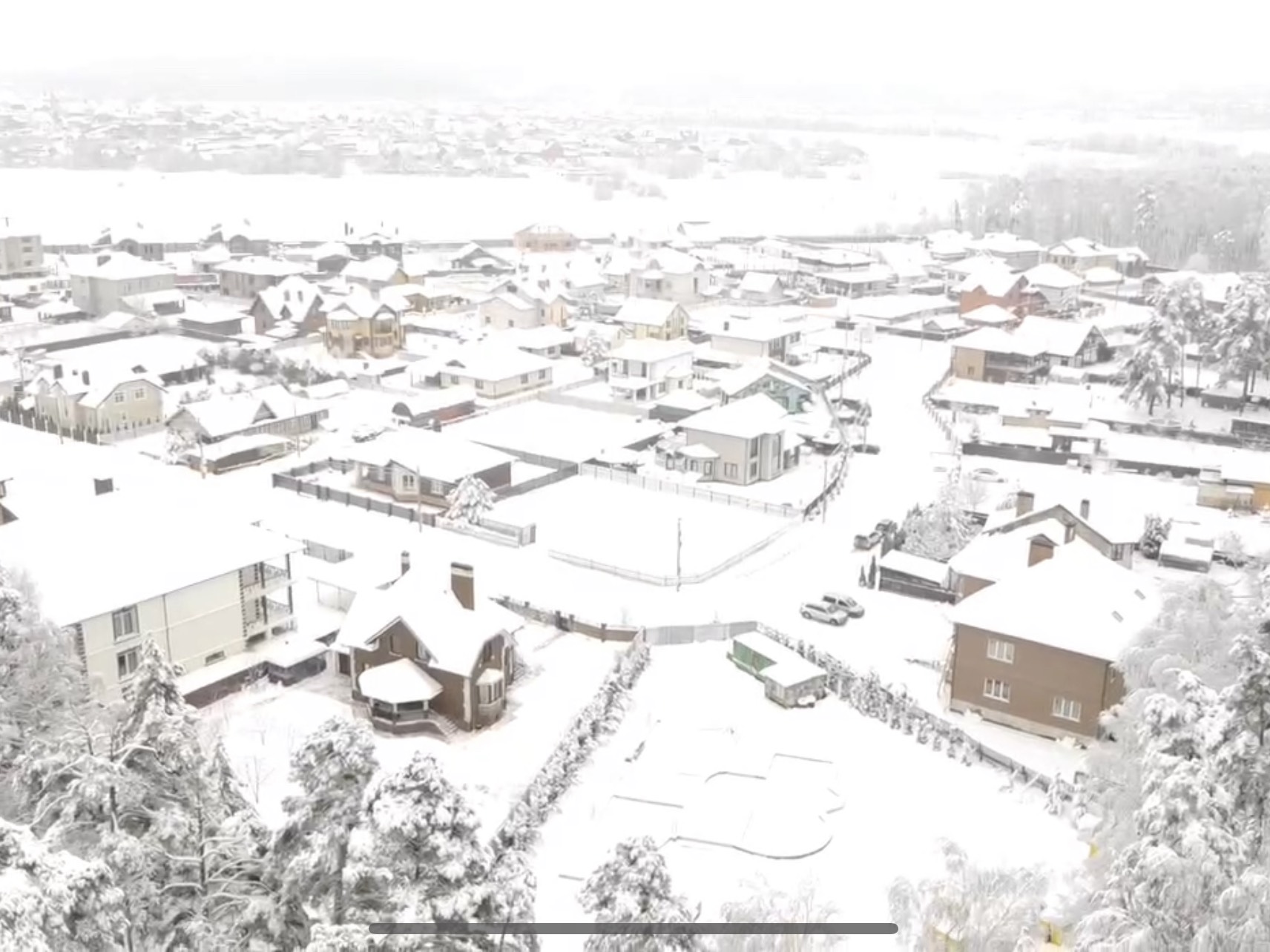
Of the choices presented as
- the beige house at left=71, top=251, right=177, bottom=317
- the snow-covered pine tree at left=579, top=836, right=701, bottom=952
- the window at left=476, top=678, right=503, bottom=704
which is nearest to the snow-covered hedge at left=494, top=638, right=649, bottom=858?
the window at left=476, top=678, right=503, bottom=704

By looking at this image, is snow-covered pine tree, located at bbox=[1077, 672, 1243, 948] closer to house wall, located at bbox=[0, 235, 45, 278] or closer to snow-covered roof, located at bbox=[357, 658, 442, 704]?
snow-covered roof, located at bbox=[357, 658, 442, 704]

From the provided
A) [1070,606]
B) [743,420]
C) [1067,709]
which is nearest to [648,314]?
[743,420]

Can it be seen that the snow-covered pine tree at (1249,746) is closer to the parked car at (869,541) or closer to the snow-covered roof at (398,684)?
the snow-covered roof at (398,684)

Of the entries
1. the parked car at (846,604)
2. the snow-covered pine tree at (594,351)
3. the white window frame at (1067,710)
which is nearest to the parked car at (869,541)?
the parked car at (846,604)

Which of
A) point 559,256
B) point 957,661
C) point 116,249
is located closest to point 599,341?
point 559,256

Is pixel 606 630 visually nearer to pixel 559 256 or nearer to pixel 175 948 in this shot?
pixel 175 948

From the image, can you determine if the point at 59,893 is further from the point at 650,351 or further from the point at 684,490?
the point at 650,351

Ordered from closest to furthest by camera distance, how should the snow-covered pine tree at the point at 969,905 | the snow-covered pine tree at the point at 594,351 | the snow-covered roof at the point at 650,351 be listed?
the snow-covered pine tree at the point at 969,905 < the snow-covered roof at the point at 650,351 < the snow-covered pine tree at the point at 594,351
